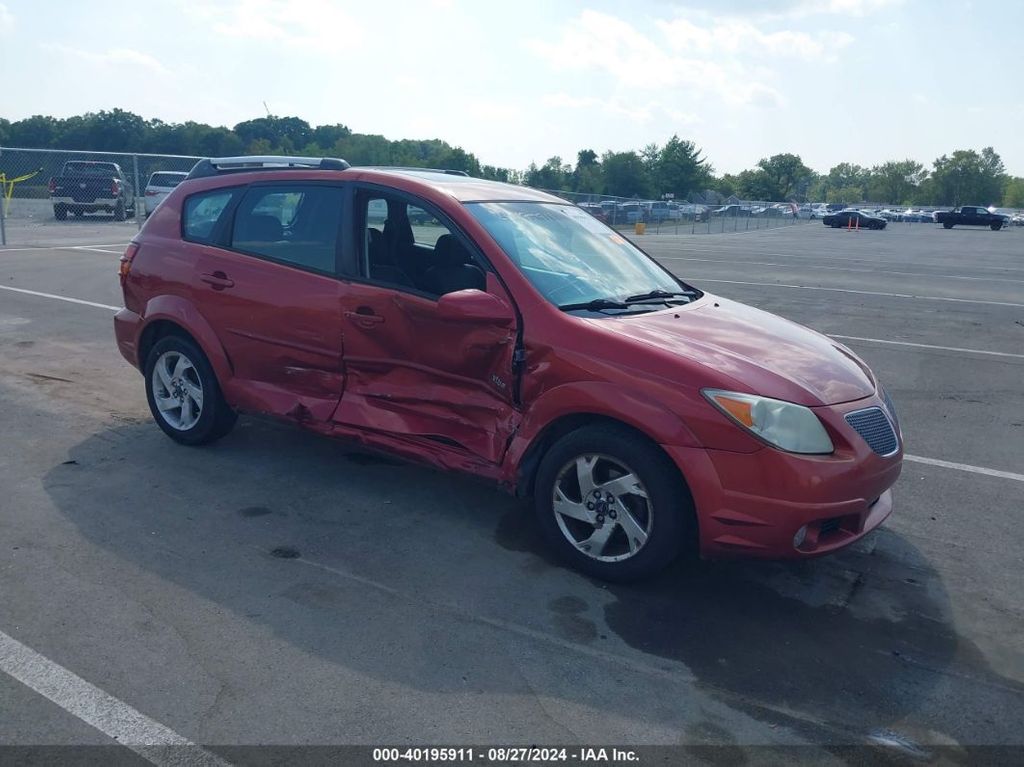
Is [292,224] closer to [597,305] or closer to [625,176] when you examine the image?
[597,305]

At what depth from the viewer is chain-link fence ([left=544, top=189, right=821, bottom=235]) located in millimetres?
38125

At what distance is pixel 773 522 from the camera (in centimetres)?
378

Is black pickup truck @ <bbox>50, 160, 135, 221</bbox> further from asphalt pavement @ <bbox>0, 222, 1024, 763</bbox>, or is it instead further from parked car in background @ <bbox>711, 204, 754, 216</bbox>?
parked car in background @ <bbox>711, 204, 754, 216</bbox>

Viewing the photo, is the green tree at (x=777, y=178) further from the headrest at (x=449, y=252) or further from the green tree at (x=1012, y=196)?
the headrest at (x=449, y=252)

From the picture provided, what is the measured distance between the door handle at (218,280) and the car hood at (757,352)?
7.94ft

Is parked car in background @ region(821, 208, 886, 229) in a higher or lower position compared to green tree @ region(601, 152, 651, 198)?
lower

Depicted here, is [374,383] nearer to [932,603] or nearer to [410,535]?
[410,535]

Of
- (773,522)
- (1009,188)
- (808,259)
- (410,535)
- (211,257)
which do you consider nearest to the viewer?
(773,522)

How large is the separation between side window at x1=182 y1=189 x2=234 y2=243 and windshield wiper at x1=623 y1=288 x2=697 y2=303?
2.61 metres

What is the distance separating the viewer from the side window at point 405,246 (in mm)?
4750

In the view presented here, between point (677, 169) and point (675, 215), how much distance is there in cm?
4632

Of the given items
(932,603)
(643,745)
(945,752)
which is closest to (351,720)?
(643,745)

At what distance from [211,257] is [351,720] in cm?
338

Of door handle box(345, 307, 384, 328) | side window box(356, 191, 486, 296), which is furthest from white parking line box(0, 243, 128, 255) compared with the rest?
door handle box(345, 307, 384, 328)
